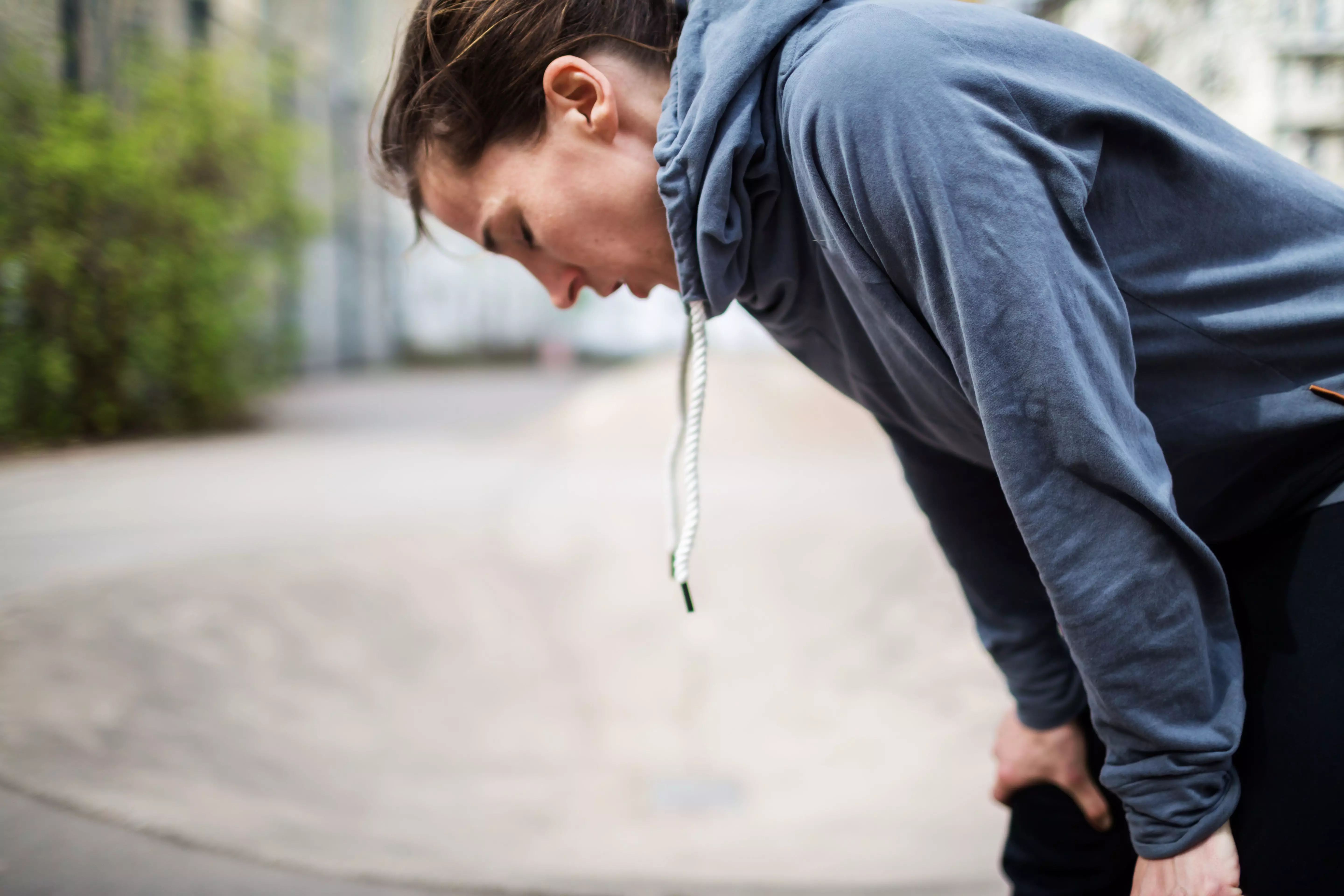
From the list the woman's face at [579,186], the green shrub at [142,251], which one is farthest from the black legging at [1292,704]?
the green shrub at [142,251]

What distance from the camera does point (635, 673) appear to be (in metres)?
2.84

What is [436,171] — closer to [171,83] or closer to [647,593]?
[647,593]

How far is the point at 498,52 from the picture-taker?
657mm

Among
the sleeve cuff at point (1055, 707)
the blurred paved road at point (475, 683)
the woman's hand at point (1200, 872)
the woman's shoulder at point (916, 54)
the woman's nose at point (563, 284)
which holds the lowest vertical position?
the blurred paved road at point (475, 683)

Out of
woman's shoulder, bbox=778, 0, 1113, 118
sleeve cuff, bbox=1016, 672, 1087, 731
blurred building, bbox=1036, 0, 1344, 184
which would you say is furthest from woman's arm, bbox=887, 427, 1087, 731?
blurred building, bbox=1036, 0, 1344, 184

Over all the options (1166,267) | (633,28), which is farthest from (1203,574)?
(633,28)

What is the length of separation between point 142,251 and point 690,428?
4.30 meters

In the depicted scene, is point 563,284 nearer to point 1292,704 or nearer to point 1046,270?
point 1046,270

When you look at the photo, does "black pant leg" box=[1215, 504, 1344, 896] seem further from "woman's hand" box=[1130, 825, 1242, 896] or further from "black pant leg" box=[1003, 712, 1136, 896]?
"black pant leg" box=[1003, 712, 1136, 896]

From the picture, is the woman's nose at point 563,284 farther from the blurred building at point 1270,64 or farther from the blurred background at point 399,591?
the blurred building at point 1270,64

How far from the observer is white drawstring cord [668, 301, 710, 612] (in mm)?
743

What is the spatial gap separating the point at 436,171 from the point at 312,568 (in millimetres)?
2206

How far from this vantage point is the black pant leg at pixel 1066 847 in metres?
0.85

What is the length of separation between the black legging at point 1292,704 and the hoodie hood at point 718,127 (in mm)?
480
